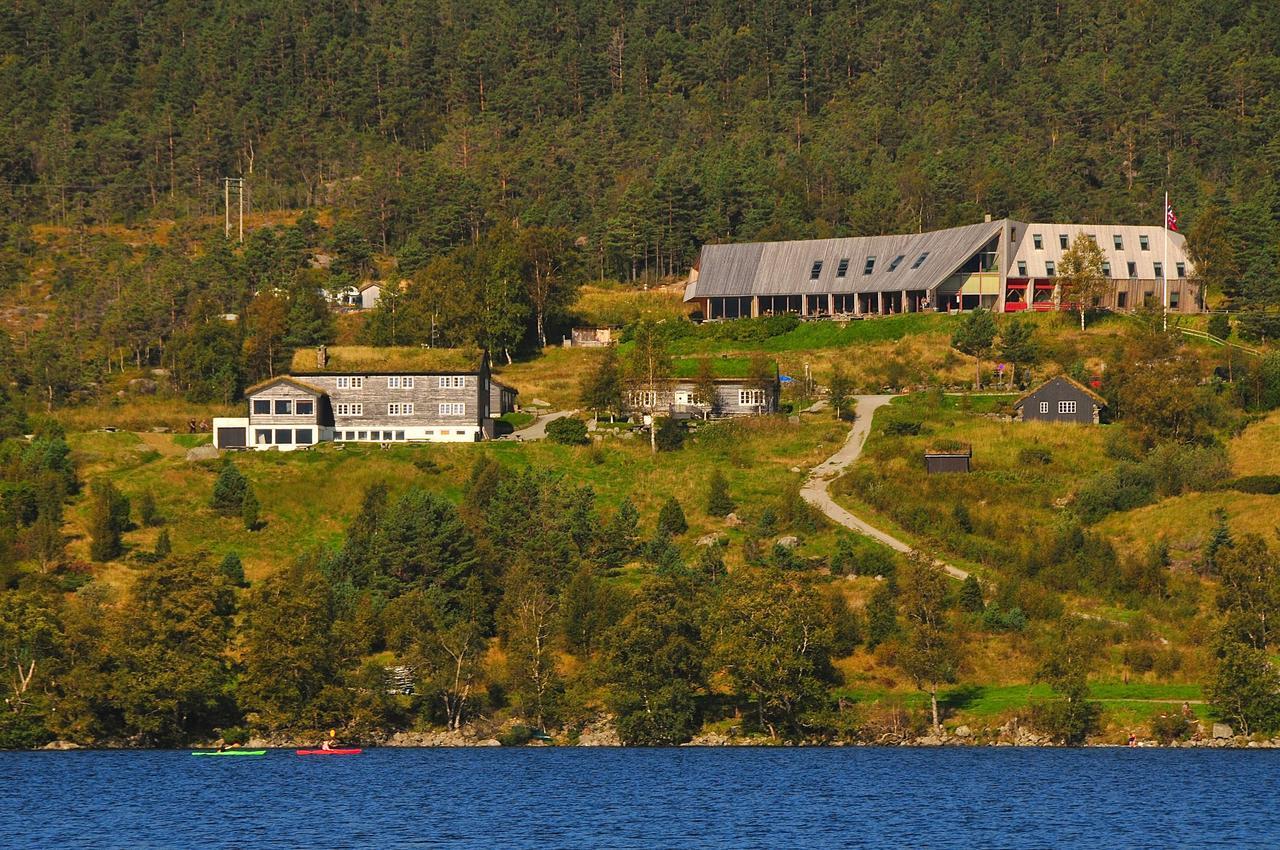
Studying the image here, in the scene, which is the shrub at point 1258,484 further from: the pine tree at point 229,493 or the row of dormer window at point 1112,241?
the pine tree at point 229,493

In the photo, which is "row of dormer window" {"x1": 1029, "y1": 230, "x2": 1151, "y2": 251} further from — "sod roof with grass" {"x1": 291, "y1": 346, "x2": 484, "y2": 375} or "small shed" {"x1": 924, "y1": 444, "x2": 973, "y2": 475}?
"sod roof with grass" {"x1": 291, "y1": 346, "x2": 484, "y2": 375}

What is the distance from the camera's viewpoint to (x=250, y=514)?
4043 inches

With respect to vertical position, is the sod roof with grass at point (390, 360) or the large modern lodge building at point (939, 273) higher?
the large modern lodge building at point (939, 273)

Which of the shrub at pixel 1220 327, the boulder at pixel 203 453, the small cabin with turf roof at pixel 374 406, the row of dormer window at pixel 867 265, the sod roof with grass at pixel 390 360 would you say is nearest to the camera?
the boulder at pixel 203 453

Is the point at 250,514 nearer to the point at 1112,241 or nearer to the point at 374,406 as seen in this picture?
the point at 374,406

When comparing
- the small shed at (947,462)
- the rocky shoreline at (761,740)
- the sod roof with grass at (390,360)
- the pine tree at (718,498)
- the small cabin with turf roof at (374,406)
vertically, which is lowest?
the rocky shoreline at (761,740)

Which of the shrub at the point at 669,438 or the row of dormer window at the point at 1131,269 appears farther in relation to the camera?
the row of dormer window at the point at 1131,269

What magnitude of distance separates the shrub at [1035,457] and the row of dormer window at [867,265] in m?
38.7

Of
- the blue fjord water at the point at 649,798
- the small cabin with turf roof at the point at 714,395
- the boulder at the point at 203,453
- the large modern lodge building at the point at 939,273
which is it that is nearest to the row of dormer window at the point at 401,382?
the boulder at the point at 203,453

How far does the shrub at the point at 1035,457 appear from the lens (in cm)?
10894

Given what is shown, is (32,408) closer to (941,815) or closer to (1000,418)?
(1000,418)

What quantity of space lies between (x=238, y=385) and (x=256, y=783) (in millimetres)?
69213

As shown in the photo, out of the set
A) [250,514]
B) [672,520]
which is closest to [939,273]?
[672,520]

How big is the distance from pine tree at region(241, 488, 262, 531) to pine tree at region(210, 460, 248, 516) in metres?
1.06
